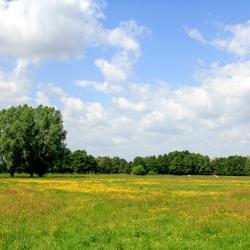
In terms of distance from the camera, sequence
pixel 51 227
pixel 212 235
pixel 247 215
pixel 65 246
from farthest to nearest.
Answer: pixel 247 215 < pixel 51 227 < pixel 212 235 < pixel 65 246

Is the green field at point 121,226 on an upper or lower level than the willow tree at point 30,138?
lower

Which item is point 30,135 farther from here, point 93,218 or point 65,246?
point 65,246

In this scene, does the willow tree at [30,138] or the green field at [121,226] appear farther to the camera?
the willow tree at [30,138]

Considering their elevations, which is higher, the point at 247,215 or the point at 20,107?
the point at 20,107

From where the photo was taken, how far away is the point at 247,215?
26391 millimetres

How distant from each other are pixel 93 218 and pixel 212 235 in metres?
7.13

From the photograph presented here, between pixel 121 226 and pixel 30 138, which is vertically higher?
pixel 30 138

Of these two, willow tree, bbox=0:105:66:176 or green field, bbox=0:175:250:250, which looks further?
willow tree, bbox=0:105:66:176

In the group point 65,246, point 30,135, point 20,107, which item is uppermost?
point 20,107

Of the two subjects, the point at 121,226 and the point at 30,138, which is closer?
the point at 121,226

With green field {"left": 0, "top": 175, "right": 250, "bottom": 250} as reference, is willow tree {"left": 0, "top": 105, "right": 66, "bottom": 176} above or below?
above

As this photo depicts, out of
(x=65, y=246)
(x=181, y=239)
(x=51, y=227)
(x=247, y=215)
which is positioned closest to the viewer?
(x=65, y=246)

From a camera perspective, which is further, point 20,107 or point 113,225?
point 20,107

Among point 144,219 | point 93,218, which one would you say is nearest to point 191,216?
point 144,219
